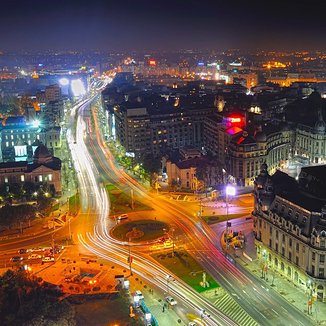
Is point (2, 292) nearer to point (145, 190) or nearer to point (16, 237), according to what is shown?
point (16, 237)

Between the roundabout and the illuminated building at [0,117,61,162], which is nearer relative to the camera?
the roundabout

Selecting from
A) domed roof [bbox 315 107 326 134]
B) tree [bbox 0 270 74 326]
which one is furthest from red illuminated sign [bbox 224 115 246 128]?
tree [bbox 0 270 74 326]

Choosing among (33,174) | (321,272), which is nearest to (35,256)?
(33,174)

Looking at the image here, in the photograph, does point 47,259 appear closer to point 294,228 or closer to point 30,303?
point 30,303

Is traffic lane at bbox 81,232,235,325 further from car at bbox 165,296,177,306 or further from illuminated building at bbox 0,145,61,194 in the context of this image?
illuminated building at bbox 0,145,61,194

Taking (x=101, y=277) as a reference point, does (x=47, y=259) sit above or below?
above

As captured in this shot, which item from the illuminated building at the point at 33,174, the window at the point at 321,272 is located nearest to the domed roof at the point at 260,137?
the illuminated building at the point at 33,174

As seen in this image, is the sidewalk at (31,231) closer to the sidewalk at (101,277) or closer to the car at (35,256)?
the car at (35,256)
